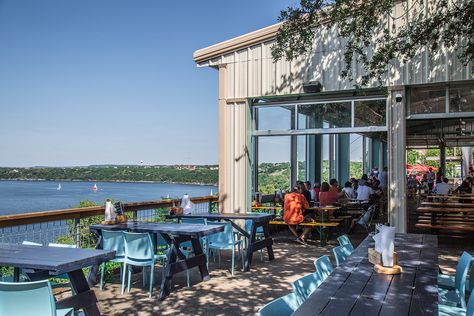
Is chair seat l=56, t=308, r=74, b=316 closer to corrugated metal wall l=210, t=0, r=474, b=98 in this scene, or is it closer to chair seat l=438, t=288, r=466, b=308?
chair seat l=438, t=288, r=466, b=308

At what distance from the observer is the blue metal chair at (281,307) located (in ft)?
7.21

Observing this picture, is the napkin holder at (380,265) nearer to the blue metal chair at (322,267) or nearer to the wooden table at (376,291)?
the wooden table at (376,291)

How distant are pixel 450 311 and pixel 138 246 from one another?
10.7 feet

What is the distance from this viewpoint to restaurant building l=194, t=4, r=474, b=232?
767 cm

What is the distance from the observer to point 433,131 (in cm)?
1474

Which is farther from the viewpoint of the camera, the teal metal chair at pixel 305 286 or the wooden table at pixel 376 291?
the teal metal chair at pixel 305 286

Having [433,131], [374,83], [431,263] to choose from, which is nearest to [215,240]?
[431,263]

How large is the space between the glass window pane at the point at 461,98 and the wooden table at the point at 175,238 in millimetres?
4588

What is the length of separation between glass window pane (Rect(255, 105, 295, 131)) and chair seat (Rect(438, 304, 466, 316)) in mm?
5898

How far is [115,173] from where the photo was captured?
2766 cm

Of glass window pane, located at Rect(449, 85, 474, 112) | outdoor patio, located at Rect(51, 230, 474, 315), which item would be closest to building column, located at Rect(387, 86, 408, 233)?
glass window pane, located at Rect(449, 85, 474, 112)

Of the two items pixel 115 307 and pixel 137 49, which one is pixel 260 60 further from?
pixel 137 49

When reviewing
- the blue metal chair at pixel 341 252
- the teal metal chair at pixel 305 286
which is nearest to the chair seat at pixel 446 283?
the blue metal chair at pixel 341 252

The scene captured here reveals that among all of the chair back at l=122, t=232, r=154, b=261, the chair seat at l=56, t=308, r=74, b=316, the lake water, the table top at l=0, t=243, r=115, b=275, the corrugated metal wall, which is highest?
the corrugated metal wall
